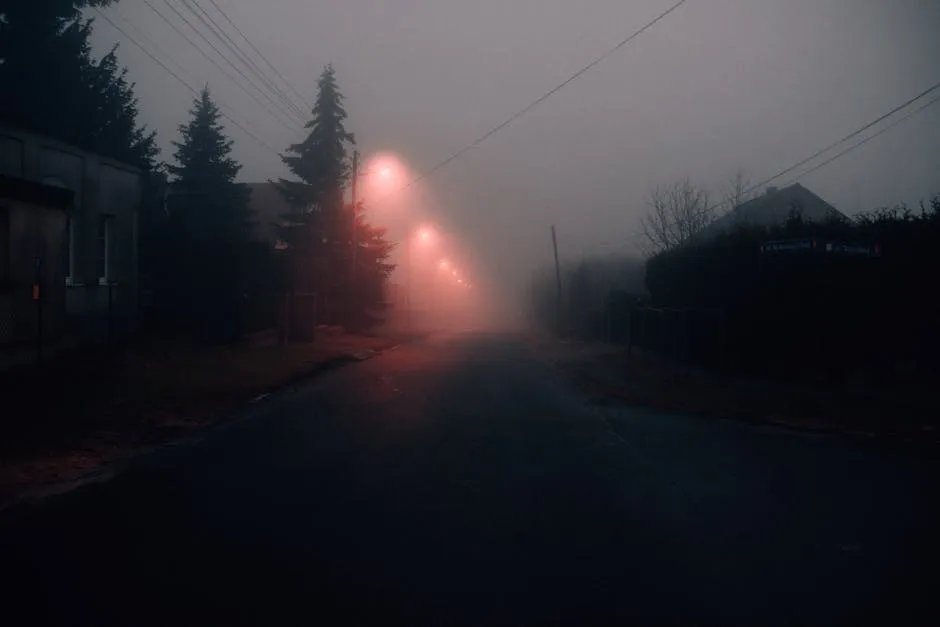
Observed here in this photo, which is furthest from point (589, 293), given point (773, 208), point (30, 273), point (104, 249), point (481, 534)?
point (481, 534)

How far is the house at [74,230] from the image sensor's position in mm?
17344

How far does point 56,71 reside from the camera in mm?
34625

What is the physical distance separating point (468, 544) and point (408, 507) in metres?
1.26

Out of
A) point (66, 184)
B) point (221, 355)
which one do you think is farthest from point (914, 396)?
point (66, 184)

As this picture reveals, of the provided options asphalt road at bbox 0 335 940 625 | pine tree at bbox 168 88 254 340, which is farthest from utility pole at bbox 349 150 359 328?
asphalt road at bbox 0 335 940 625

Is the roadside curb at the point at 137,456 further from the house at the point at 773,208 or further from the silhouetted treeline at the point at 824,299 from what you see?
the house at the point at 773,208

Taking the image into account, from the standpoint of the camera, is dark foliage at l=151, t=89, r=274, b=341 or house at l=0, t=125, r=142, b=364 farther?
dark foliage at l=151, t=89, r=274, b=341

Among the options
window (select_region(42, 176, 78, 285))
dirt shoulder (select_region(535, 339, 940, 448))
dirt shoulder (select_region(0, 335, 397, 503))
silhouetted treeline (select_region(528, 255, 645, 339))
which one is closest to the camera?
dirt shoulder (select_region(0, 335, 397, 503))

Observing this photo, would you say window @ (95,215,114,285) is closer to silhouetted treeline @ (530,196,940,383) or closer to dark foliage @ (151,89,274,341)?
dark foliage @ (151,89,274,341)

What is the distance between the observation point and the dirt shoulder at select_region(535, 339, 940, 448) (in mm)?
14430

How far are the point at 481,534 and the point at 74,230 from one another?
18458 millimetres

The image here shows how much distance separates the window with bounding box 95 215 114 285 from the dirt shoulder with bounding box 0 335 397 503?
2390 millimetres

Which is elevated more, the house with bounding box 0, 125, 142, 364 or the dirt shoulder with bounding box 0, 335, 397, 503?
the house with bounding box 0, 125, 142, 364

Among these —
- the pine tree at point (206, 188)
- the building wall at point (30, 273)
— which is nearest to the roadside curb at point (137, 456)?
the building wall at point (30, 273)
